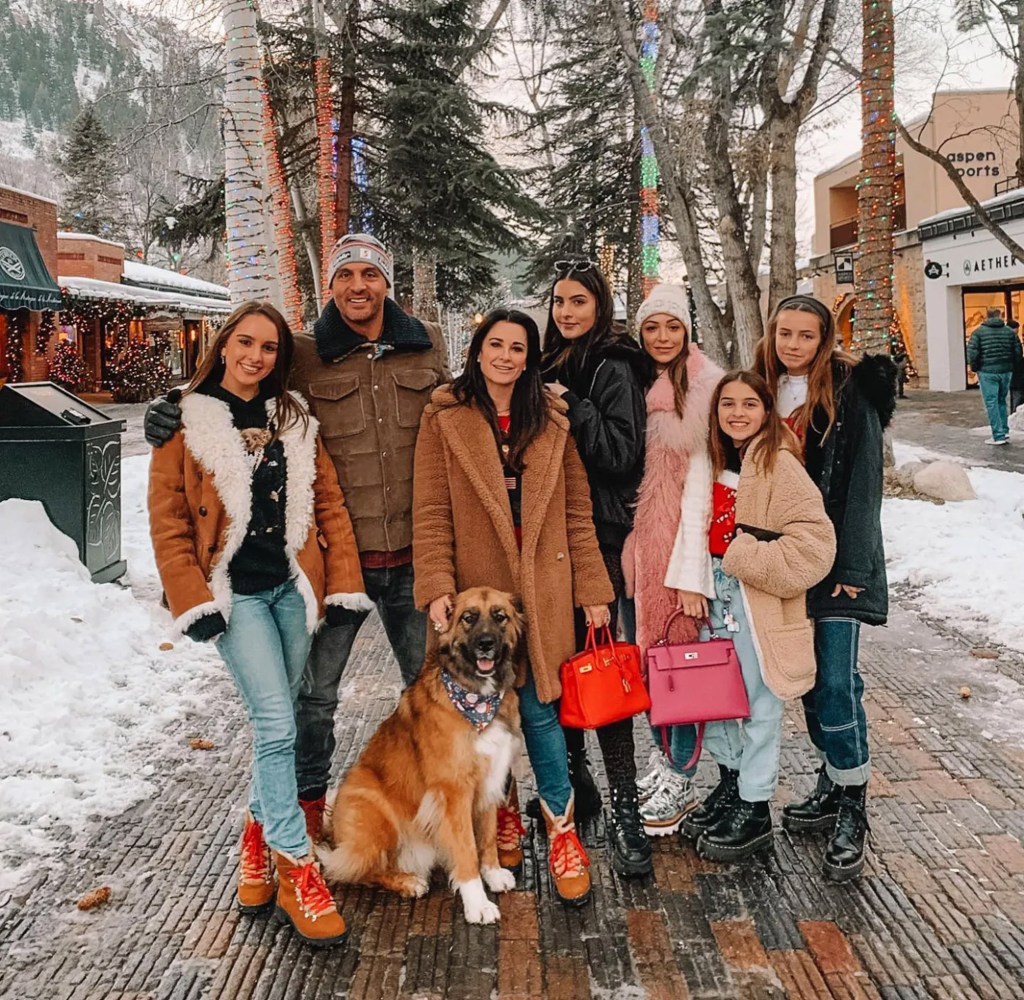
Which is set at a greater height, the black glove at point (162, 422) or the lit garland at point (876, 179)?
the lit garland at point (876, 179)

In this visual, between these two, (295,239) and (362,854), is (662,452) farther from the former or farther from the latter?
(295,239)

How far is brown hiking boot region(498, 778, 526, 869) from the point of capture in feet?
11.2

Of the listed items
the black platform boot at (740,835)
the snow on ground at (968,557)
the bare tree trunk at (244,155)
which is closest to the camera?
the black platform boot at (740,835)

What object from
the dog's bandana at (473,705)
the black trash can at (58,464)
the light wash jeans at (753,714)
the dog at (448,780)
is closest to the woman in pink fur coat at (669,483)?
the light wash jeans at (753,714)

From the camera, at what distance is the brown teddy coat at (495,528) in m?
3.23

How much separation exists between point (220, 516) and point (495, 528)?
0.99 metres

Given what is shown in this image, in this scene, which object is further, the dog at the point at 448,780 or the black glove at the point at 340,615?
the black glove at the point at 340,615

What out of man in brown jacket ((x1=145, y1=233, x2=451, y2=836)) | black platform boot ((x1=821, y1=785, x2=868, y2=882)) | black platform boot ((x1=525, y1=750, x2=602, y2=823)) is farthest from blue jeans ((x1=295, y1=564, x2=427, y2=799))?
black platform boot ((x1=821, y1=785, x2=868, y2=882))

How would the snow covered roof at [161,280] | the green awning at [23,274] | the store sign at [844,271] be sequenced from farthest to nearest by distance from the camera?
the snow covered roof at [161,280] < the green awning at [23,274] < the store sign at [844,271]

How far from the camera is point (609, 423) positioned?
11.2 feet

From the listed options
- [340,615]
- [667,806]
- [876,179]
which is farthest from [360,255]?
[876,179]

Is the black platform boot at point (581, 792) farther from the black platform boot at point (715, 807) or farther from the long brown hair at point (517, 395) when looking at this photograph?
the long brown hair at point (517, 395)

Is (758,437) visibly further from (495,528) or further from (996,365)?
(996,365)

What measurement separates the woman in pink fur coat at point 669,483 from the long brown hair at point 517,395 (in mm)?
509
